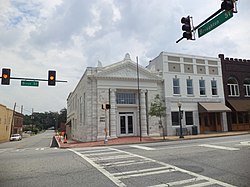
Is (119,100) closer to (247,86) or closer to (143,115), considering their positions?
(143,115)

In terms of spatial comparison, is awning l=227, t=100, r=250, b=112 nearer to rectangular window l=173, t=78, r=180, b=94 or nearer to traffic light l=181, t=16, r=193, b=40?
rectangular window l=173, t=78, r=180, b=94

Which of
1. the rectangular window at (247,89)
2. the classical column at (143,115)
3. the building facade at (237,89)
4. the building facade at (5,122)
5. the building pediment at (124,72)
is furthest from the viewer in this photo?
the building facade at (5,122)

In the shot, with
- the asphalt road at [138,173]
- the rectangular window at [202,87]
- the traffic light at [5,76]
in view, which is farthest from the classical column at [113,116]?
the asphalt road at [138,173]

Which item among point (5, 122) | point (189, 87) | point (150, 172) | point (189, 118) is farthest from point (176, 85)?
point (5, 122)

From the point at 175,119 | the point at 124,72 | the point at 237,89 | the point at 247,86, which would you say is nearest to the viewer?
the point at 124,72

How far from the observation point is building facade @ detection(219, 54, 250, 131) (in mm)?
29906

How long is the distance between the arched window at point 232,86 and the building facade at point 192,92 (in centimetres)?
164

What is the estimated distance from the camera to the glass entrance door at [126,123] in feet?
82.3

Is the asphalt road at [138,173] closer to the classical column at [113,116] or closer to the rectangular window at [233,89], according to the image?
the classical column at [113,116]

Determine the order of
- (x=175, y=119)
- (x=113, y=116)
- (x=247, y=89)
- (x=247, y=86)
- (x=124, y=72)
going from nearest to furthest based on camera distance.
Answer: (x=113, y=116) → (x=124, y=72) → (x=175, y=119) → (x=247, y=89) → (x=247, y=86)

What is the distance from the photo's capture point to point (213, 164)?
8.98m

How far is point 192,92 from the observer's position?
28.5m

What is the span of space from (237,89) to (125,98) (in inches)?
632

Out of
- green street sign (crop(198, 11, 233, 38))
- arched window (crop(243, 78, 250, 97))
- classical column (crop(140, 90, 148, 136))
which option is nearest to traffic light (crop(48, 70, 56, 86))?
green street sign (crop(198, 11, 233, 38))
